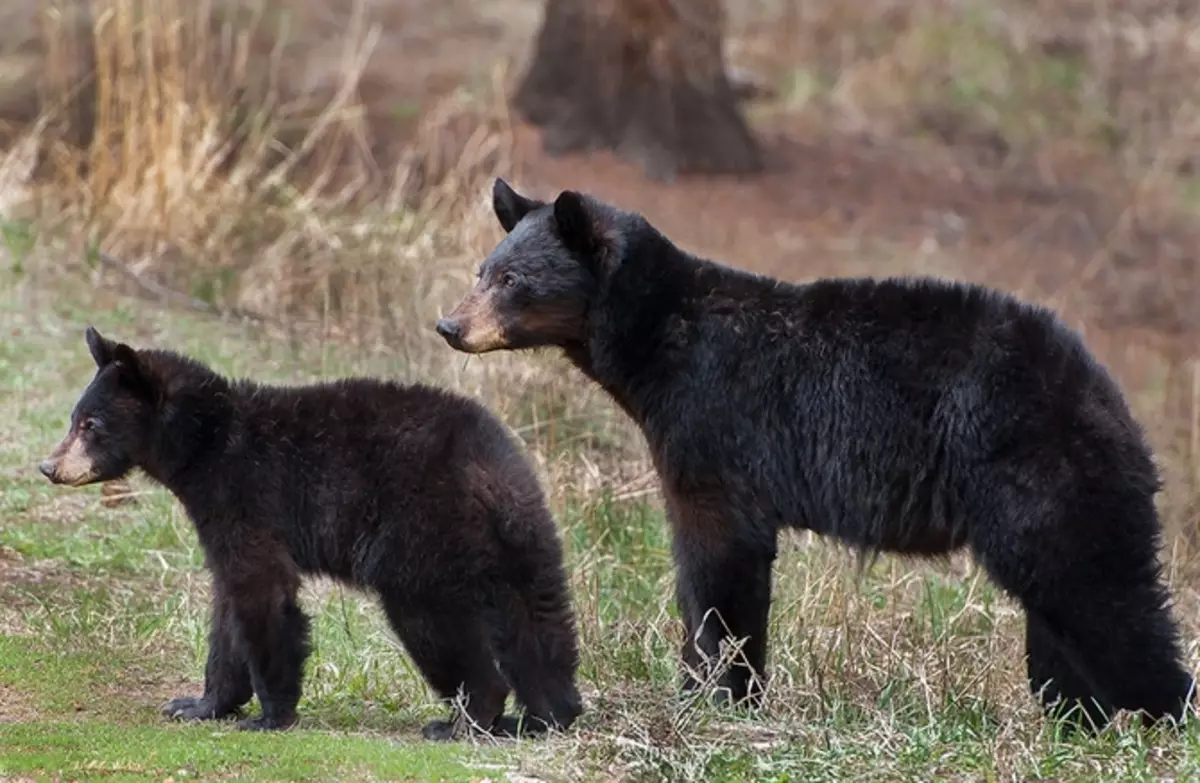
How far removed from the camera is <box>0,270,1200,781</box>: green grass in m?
6.64

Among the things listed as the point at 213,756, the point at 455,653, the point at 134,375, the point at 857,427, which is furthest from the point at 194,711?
the point at 857,427

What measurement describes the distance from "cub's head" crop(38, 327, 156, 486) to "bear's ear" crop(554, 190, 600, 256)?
1694 mm

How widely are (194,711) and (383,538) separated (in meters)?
1.01

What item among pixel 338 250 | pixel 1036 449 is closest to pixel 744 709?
pixel 1036 449

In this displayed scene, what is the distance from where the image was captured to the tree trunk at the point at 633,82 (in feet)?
59.6

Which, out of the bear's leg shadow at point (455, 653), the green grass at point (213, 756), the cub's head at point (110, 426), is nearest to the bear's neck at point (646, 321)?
the bear's leg shadow at point (455, 653)

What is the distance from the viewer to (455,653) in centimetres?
716

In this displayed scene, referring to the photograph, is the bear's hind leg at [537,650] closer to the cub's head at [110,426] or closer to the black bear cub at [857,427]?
the black bear cub at [857,427]

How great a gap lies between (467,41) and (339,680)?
14794 millimetres

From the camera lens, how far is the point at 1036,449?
7.11 meters

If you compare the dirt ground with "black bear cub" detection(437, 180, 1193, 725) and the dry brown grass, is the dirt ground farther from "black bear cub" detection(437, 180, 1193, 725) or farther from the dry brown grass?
"black bear cub" detection(437, 180, 1193, 725)

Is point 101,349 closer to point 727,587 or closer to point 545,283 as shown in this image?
point 545,283

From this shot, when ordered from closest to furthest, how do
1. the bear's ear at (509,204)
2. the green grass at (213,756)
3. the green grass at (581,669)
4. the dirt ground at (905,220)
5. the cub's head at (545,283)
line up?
the green grass at (213,756)
the green grass at (581,669)
the cub's head at (545,283)
the bear's ear at (509,204)
the dirt ground at (905,220)

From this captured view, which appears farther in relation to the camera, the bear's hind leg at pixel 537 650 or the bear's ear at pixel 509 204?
the bear's ear at pixel 509 204
